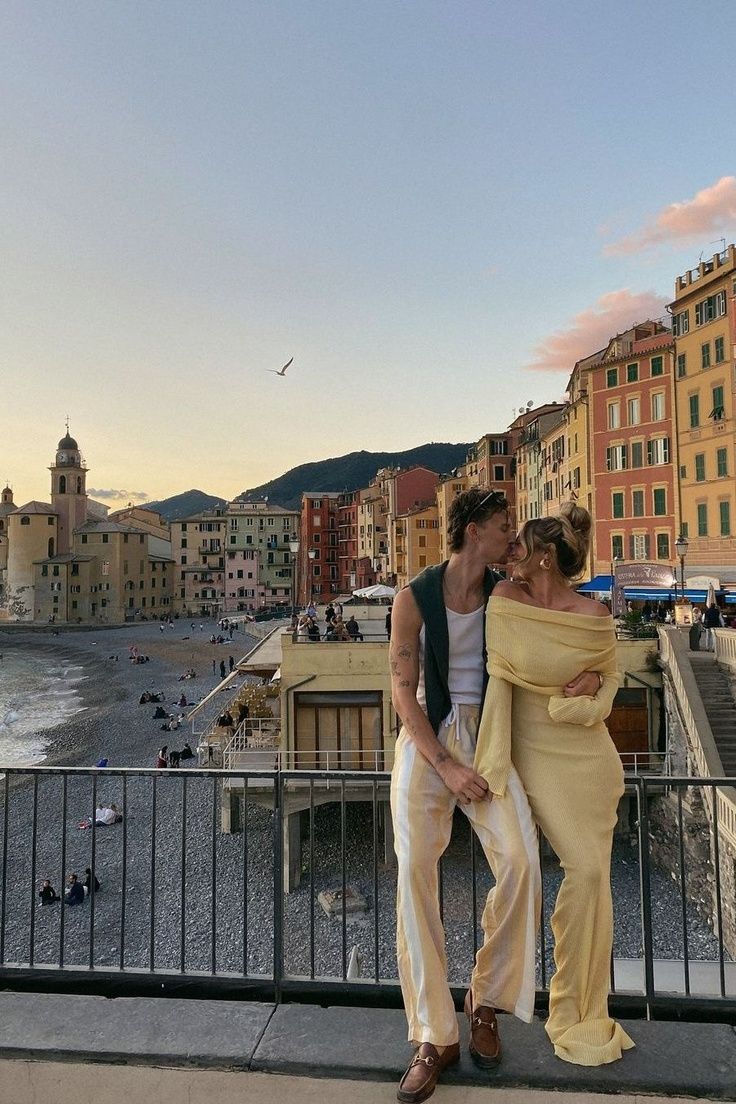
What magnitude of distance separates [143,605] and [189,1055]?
10078cm

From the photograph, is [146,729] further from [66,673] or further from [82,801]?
[66,673]

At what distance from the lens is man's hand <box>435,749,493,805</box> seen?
2695mm

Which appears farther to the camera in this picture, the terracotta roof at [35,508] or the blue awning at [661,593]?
the terracotta roof at [35,508]

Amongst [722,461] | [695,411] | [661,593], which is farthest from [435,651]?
[695,411]

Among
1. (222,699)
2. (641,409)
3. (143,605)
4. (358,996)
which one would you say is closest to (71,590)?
(143,605)

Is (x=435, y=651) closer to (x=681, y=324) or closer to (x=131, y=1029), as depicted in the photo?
(x=131, y=1029)

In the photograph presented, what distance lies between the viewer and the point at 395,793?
9.21 ft

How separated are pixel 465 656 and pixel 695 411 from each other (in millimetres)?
34381

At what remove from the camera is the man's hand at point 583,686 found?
274 cm

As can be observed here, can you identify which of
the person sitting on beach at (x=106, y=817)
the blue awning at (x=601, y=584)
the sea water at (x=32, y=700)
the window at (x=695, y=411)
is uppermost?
the window at (x=695, y=411)

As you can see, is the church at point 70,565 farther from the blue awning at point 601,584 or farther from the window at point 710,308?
the window at point 710,308

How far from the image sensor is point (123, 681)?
54031 mm

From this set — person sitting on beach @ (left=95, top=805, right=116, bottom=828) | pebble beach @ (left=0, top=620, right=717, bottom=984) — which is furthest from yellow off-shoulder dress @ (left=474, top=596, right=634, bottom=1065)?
person sitting on beach @ (left=95, top=805, right=116, bottom=828)

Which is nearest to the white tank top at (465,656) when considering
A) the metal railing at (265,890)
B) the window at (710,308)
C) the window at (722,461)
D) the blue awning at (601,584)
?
the metal railing at (265,890)
